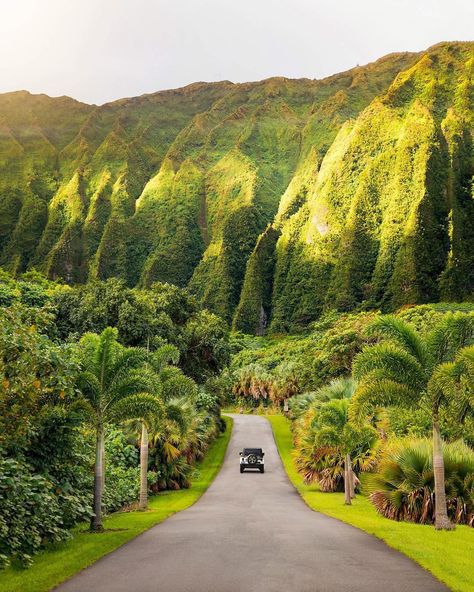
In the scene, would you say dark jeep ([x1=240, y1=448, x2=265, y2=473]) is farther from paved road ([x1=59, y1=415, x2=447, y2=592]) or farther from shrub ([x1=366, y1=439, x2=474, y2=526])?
shrub ([x1=366, y1=439, x2=474, y2=526])

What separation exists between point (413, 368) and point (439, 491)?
3.56 metres

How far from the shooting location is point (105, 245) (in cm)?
18700

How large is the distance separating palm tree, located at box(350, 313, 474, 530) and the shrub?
2192 mm

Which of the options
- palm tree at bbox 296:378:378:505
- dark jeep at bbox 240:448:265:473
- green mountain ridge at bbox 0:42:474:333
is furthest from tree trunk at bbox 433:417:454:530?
green mountain ridge at bbox 0:42:474:333

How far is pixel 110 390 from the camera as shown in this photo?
2186 cm

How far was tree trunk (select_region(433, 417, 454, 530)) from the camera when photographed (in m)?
20.5

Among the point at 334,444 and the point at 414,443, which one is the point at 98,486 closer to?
the point at 414,443

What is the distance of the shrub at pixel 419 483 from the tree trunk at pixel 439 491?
186 cm

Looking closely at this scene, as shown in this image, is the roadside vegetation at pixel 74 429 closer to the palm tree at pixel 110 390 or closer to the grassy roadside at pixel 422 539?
the palm tree at pixel 110 390

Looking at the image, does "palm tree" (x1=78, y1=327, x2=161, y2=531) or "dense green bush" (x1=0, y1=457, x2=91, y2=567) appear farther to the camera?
"palm tree" (x1=78, y1=327, x2=161, y2=531)

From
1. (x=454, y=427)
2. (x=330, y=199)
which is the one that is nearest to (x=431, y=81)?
(x=330, y=199)

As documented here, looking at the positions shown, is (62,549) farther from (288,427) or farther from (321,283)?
(321,283)

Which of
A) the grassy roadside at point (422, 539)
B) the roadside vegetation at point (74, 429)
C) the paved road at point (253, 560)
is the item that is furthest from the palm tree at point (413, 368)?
the roadside vegetation at point (74, 429)

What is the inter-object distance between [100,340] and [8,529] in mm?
8077
